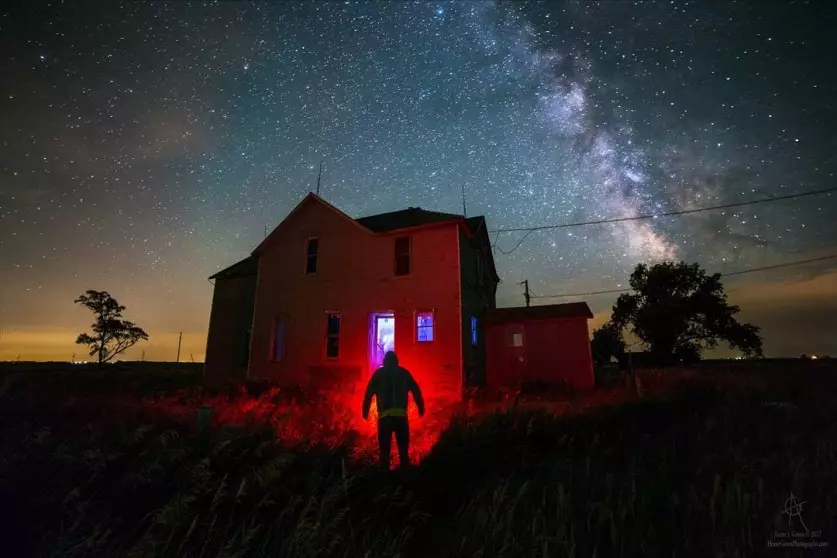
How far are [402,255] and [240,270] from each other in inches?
380

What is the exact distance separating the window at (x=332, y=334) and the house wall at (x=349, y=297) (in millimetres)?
244

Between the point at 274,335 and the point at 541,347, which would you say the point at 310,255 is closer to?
the point at 274,335

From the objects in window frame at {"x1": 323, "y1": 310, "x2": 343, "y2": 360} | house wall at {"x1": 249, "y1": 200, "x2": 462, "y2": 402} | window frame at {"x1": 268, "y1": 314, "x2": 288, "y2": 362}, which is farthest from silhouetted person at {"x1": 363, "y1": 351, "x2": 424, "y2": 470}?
window frame at {"x1": 268, "y1": 314, "x2": 288, "y2": 362}

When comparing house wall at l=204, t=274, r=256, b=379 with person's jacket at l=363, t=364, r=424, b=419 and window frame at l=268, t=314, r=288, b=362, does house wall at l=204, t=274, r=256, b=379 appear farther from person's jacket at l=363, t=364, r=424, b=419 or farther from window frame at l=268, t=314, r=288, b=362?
person's jacket at l=363, t=364, r=424, b=419

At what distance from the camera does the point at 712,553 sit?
3.82 metres

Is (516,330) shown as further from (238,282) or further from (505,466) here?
(238,282)

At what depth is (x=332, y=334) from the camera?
16.2m

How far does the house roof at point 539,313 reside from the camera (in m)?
16.9

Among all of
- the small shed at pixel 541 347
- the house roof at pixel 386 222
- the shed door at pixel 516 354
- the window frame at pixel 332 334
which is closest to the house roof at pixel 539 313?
the small shed at pixel 541 347

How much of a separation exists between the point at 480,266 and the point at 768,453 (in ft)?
43.7

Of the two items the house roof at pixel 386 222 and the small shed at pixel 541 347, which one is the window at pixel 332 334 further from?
the small shed at pixel 541 347

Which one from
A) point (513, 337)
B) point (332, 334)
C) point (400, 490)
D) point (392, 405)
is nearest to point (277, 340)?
point (332, 334)

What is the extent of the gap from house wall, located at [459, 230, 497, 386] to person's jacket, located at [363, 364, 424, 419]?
711cm

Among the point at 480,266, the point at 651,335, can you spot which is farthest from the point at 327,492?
the point at 651,335
